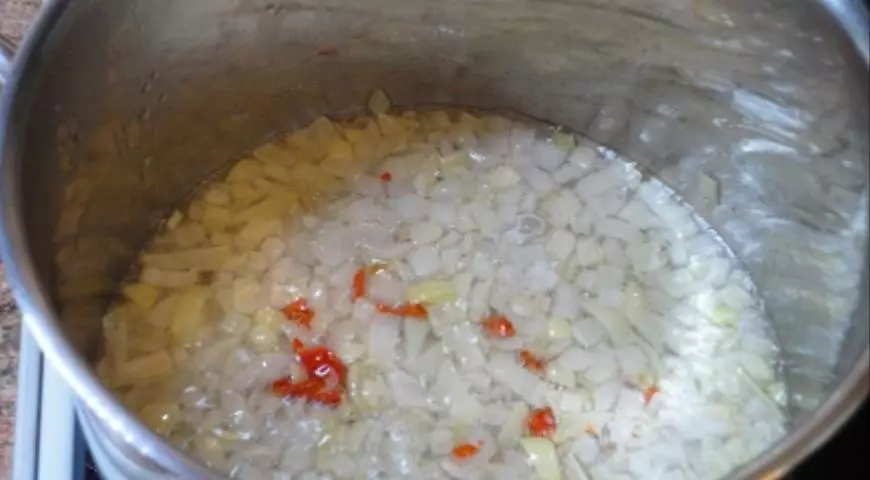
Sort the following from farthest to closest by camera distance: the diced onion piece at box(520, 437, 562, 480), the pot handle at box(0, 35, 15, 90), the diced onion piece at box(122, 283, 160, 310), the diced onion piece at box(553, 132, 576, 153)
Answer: the diced onion piece at box(553, 132, 576, 153), the diced onion piece at box(122, 283, 160, 310), the diced onion piece at box(520, 437, 562, 480), the pot handle at box(0, 35, 15, 90)

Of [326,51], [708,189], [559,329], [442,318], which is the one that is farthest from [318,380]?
[708,189]

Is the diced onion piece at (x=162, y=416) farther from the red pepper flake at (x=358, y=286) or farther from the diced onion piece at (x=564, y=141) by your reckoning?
the diced onion piece at (x=564, y=141)

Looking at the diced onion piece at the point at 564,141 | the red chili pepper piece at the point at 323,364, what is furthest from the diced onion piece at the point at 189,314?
the diced onion piece at the point at 564,141

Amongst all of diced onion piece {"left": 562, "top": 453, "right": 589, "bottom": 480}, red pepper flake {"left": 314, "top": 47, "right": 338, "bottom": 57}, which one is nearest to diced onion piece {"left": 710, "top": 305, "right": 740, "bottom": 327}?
Answer: diced onion piece {"left": 562, "top": 453, "right": 589, "bottom": 480}

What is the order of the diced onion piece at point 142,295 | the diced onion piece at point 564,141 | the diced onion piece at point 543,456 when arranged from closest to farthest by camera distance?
the diced onion piece at point 543,456 → the diced onion piece at point 142,295 → the diced onion piece at point 564,141

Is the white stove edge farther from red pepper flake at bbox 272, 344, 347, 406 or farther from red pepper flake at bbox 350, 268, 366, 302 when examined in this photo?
red pepper flake at bbox 350, 268, 366, 302

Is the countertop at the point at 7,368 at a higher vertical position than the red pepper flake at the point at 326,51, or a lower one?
lower

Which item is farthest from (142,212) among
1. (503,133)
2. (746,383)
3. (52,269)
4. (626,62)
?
(746,383)
